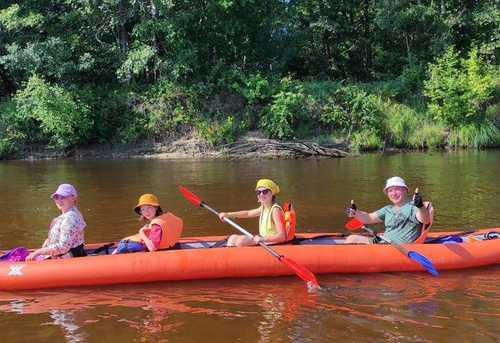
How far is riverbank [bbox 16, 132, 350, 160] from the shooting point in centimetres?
1906

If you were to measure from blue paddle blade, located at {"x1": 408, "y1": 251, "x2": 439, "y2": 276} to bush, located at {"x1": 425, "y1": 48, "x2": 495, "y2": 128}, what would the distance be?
14.3 metres

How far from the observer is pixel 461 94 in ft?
63.3

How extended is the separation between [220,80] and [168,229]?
52.5ft

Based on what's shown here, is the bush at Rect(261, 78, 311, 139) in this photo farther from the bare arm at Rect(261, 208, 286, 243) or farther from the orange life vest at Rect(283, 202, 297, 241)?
the bare arm at Rect(261, 208, 286, 243)

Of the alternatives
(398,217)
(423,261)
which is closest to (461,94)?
(398,217)

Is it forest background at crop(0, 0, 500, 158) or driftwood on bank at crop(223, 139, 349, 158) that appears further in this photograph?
forest background at crop(0, 0, 500, 158)

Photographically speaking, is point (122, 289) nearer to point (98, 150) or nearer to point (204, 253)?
point (204, 253)

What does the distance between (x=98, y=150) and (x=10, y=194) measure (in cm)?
921

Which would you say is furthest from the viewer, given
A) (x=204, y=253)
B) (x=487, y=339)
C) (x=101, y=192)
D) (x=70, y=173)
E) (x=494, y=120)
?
(x=494, y=120)

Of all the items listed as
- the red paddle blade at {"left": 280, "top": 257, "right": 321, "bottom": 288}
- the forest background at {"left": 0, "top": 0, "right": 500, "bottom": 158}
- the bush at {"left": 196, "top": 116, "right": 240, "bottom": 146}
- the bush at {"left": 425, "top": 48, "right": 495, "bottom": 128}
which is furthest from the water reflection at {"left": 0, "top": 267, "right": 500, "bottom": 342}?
the bush at {"left": 196, "top": 116, "right": 240, "bottom": 146}

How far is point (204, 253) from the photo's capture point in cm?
588

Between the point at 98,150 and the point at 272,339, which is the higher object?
→ the point at 98,150

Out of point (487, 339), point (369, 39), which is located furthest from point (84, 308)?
point (369, 39)

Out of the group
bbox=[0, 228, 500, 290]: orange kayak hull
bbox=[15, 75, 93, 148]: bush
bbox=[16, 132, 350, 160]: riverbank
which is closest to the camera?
bbox=[0, 228, 500, 290]: orange kayak hull
